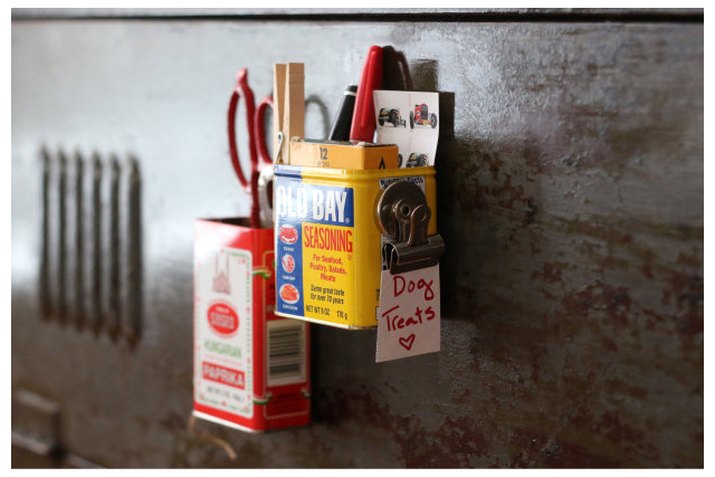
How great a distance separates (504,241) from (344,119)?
263 mm

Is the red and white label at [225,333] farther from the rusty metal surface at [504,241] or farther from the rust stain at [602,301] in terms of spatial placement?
the rust stain at [602,301]

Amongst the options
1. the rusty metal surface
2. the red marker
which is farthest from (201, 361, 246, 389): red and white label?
the red marker

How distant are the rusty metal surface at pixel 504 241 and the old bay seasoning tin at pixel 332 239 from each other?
0.40ft

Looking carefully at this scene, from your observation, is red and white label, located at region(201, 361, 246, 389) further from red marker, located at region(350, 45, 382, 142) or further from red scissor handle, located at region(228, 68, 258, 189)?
red marker, located at region(350, 45, 382, 142)

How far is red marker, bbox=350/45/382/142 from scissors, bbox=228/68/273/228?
18 centimetres

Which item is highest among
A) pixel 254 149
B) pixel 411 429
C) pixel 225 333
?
pixel 254 149

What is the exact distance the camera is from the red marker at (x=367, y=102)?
139cm

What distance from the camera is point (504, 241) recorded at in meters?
1.33

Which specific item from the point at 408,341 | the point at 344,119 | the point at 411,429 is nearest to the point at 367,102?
the point at 344,119

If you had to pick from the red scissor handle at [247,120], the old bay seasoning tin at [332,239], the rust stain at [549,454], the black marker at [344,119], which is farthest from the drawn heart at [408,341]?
the red scissor handle at [247,120]

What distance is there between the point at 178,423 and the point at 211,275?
370mm

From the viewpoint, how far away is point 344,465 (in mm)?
1571

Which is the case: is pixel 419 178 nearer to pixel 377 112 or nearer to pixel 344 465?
pixel 377 112

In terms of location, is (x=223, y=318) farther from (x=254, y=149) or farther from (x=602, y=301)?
(x=602, y=301)
